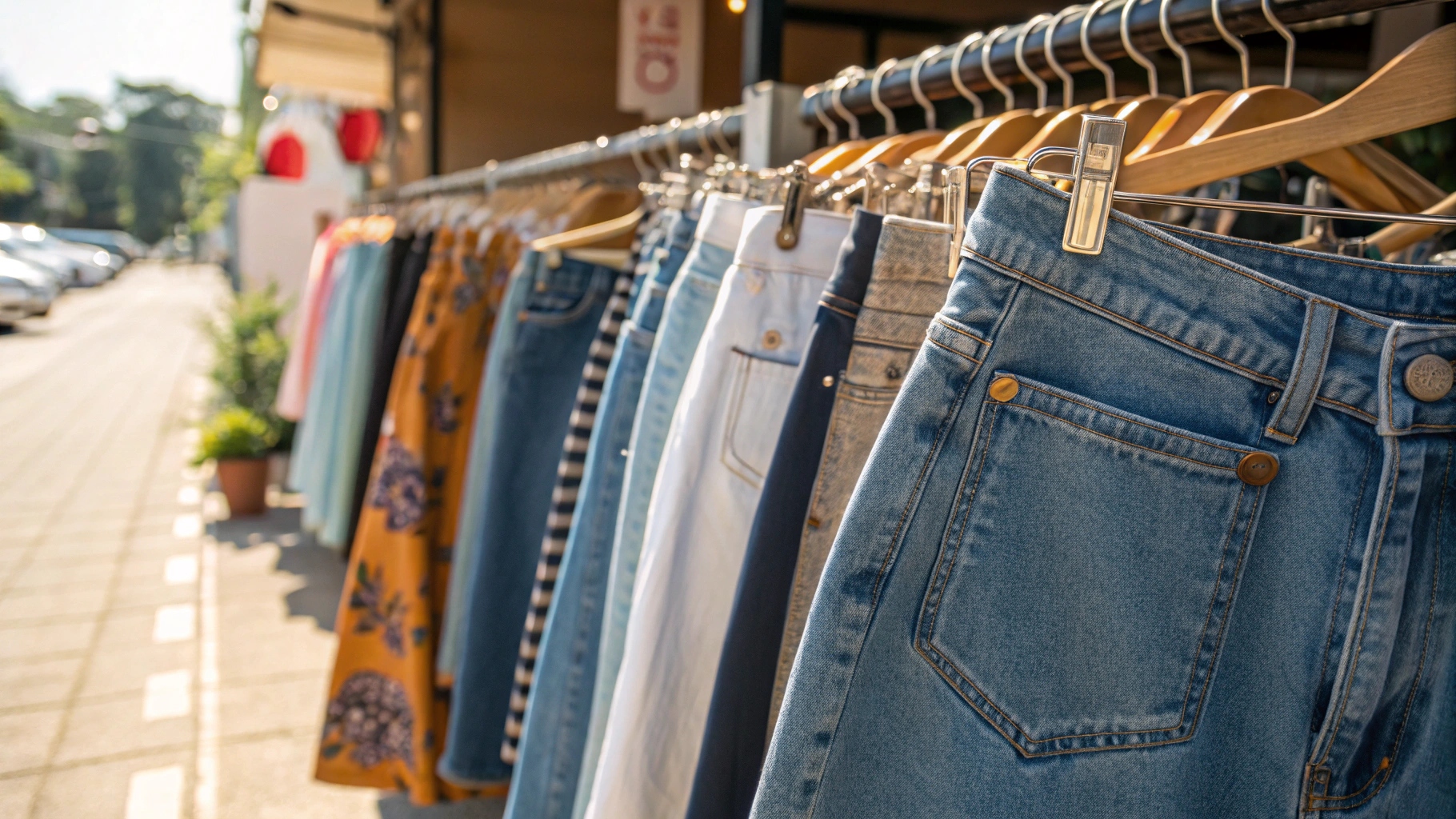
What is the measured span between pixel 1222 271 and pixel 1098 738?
13.1 inches

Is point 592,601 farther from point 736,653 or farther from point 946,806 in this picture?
point 946,806

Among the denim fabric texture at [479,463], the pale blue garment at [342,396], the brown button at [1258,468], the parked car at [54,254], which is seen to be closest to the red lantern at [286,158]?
the pale blue garment at [342,396]

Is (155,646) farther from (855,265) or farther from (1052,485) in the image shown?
(1052,485)

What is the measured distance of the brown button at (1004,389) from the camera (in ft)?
1.96

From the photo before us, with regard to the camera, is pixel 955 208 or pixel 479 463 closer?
pixel 955 208

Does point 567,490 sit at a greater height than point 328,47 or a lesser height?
lesser

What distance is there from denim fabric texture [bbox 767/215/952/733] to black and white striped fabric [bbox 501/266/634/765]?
0.52m

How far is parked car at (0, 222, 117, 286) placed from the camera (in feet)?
65.7

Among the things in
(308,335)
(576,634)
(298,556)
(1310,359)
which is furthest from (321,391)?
(1310,359)

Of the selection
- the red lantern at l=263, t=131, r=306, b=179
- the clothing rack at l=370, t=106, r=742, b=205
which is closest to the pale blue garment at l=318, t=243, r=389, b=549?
the clothing rack at l=370, t=106, r=742, b=205

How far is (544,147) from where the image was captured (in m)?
4.09

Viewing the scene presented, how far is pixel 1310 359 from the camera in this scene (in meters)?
0.61

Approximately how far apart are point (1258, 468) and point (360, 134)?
23.8ft

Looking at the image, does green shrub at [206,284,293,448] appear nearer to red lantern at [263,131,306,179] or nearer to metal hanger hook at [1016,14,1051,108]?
red lantern at [263,131,306,179]
